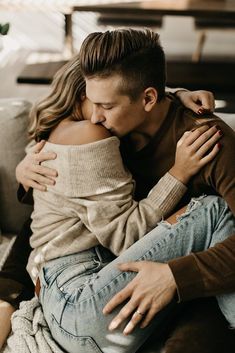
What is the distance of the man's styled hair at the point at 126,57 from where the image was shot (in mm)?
1169

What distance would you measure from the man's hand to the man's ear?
0.41 meters

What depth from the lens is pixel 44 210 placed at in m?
1.27

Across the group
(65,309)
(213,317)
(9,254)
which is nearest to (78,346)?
(65,309)

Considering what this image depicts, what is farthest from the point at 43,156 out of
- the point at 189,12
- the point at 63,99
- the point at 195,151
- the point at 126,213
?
the point at 189,12

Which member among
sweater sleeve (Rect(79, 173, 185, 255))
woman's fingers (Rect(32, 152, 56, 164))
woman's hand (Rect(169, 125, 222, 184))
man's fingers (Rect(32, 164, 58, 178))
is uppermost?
woman's hand (Rect(169, 125, 222, 184))

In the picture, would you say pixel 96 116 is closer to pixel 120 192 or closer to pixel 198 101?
pixel 120 192

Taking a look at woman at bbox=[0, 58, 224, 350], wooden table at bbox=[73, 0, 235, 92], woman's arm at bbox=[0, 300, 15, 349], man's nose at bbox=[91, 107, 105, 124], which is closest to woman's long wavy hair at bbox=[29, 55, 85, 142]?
woman at bbox=[0, 58, 224, 350]

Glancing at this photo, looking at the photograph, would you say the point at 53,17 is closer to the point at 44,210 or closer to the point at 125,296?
the point at 44,210

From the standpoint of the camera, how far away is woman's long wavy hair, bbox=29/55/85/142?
1294 mm

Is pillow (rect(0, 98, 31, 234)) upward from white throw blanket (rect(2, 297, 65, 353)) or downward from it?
upward

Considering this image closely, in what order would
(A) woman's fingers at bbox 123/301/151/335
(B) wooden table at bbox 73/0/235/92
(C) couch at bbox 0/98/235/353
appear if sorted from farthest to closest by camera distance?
(B) wooden table at bbox 73/0/235/92 → (C) couch at bbox 0/98/235/353 → (A) woman's fingers at bbox 123/301/151/335

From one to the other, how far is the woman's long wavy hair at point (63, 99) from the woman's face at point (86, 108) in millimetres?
11

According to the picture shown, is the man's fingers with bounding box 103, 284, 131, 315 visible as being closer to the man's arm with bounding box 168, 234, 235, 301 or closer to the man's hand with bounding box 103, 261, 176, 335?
the man's hand with bounding box 103, 261, 176, 335

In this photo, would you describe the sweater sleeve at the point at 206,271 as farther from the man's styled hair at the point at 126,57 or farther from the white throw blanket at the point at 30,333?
the man's styled hair at the point at 126,57
